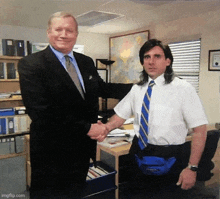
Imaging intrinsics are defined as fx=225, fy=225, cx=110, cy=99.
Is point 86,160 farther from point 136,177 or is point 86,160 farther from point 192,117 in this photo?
point 192,117

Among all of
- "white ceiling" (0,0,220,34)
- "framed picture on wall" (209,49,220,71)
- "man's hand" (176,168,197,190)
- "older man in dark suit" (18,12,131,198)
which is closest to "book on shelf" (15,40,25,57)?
"white ceiling" (0,0,220,34)

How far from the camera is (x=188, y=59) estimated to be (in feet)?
13.4

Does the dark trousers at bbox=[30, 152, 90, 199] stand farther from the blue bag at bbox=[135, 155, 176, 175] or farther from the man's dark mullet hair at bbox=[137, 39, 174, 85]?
the man's dark mullet hair at bbox=[137, 39, 174, 85]

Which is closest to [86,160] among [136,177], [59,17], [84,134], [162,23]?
[84,134]

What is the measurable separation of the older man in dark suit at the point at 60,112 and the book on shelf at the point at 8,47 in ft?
6.72

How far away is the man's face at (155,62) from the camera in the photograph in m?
1.23

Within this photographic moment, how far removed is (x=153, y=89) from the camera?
131 cm

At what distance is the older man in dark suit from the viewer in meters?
1.21

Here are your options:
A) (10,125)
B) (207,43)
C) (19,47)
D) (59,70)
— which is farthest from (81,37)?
(59,70)

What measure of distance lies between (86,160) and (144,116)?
0.44 m

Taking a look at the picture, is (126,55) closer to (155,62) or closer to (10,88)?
(10,88)

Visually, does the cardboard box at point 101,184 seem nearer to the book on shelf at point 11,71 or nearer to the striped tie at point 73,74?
the striped tie at point 73,74

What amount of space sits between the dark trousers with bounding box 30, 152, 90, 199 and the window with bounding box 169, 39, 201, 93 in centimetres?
301

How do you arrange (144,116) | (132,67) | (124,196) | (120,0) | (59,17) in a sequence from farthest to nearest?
(132,67) → (120,0) → (124,196) → (144,116) → (59,17)
